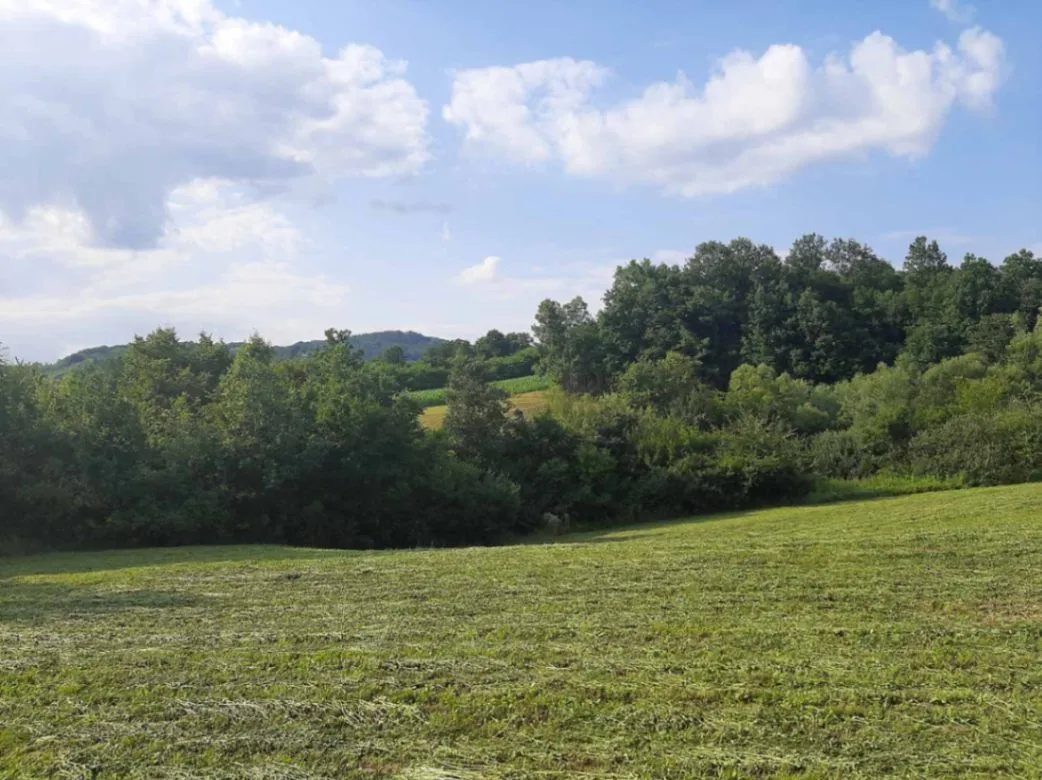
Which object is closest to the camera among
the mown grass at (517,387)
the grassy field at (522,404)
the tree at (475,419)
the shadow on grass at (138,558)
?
the shadow on grass at (138,558)

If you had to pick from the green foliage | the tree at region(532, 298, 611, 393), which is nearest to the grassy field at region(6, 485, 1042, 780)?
the green foliage

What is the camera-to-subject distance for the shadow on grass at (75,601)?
9.01 metres

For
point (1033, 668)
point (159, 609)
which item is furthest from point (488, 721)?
point (159, 609)

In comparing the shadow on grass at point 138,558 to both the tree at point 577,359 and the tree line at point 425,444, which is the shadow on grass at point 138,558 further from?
the tree at point 577,359

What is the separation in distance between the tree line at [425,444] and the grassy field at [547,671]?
8691 mm

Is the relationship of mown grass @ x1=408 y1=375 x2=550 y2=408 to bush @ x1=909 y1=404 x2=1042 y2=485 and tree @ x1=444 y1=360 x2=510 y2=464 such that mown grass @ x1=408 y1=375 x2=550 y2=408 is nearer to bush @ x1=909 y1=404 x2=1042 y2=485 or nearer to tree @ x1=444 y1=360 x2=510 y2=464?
tree @ x1=444 y1=360 x2=510 y2=464

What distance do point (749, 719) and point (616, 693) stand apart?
93cm

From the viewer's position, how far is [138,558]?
15.4 m

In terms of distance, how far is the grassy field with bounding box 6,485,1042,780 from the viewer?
469 centimetres

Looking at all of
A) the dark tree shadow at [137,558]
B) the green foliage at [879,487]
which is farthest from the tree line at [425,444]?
the dark tree shadow at [137,558]

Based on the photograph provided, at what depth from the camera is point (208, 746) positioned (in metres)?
4.91

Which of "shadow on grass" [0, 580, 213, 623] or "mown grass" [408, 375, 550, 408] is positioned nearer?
"shadow on grass" [0, 580, 213, 623]

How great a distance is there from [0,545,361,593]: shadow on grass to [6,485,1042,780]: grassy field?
2.45 m

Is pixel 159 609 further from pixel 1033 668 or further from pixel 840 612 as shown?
pixel 1033 668
